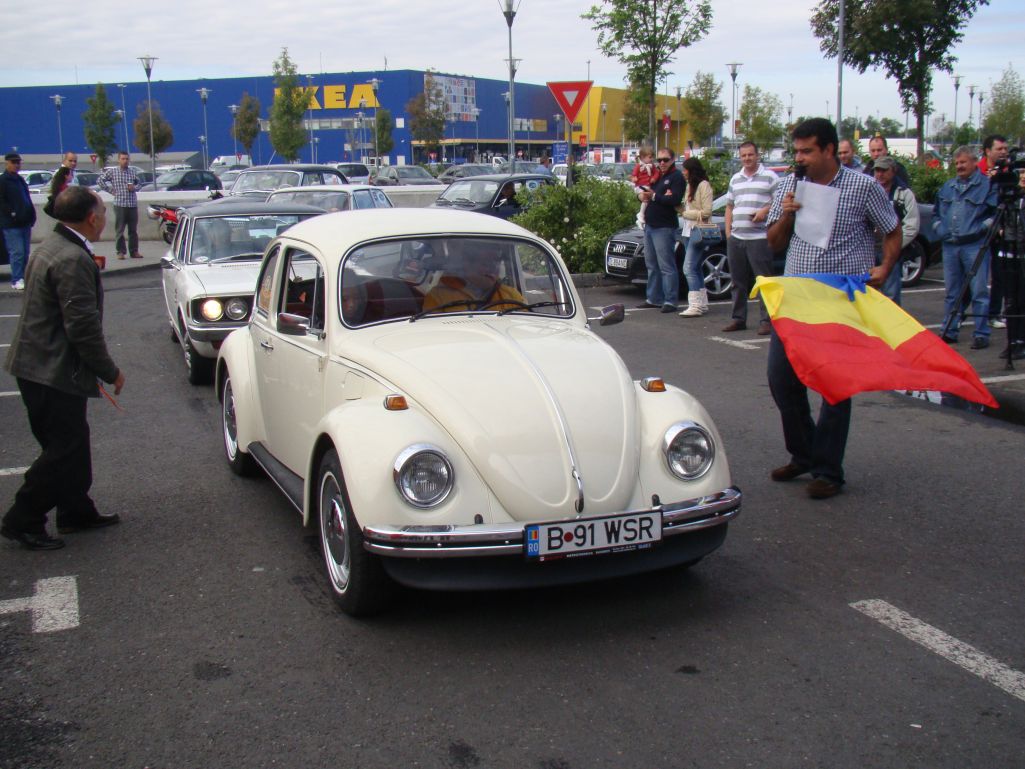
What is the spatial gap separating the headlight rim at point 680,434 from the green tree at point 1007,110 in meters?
59.1

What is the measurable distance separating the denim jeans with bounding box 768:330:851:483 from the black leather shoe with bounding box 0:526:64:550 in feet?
13.3

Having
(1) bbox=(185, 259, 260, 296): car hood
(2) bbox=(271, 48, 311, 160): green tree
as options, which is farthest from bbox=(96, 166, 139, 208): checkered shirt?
(2) bbox=(271, 48, 311, 160): green tree

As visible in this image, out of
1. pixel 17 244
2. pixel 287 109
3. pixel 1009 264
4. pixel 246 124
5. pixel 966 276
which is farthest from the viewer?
pixel 246 124

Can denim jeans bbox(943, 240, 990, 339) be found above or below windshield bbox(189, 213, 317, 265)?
below

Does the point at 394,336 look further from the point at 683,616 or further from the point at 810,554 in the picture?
the point at 810,554

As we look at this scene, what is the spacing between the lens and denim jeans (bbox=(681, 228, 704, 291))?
12391mm

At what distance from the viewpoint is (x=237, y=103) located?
85375 mm

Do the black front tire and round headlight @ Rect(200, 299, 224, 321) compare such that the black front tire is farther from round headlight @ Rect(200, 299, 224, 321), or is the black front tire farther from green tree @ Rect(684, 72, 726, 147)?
green tree @ Rect(684, 72, 726, 147)

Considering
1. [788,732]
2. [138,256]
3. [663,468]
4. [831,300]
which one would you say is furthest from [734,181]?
[138,256]

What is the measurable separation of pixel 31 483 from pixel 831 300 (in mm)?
4403

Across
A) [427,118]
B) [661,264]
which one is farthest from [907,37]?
[427,118]

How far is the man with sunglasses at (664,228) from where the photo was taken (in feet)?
40.0

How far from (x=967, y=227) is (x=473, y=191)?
9491 mm

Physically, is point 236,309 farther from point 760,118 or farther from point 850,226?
point 760,118
